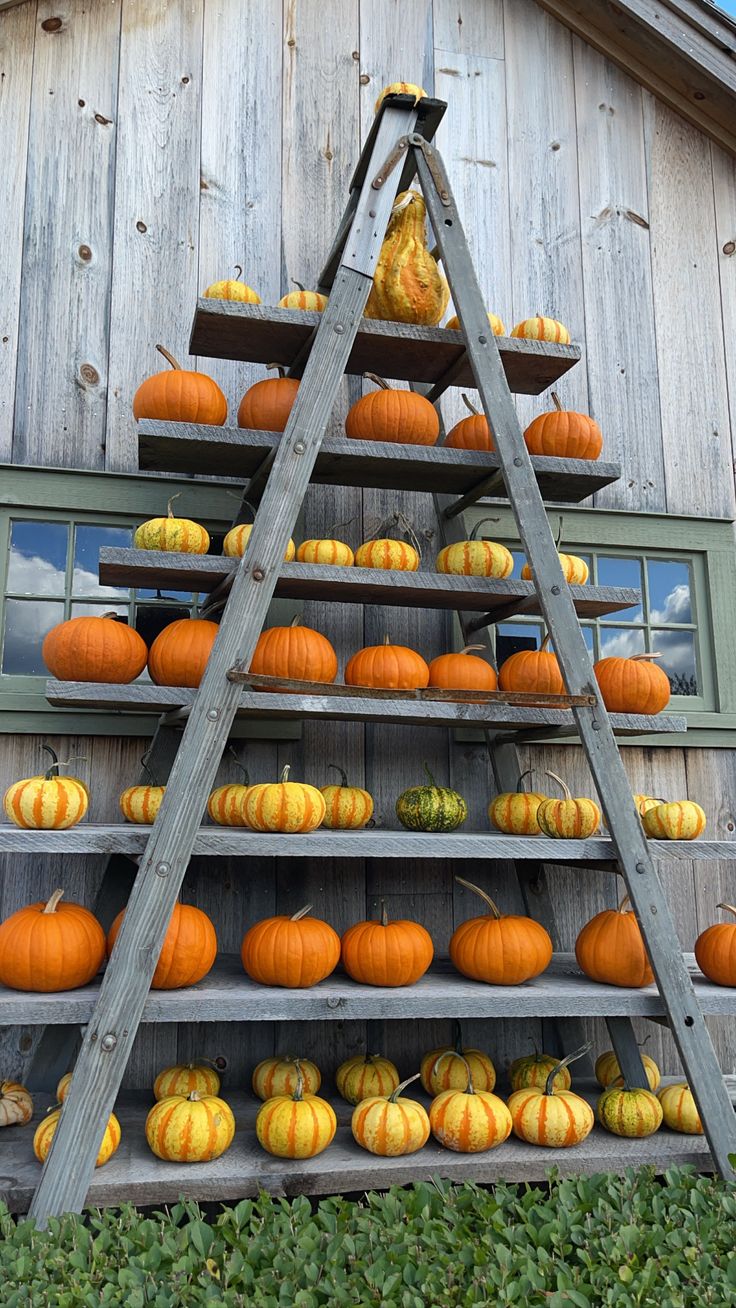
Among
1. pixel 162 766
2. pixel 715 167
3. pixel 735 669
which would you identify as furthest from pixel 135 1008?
pixel 715 167

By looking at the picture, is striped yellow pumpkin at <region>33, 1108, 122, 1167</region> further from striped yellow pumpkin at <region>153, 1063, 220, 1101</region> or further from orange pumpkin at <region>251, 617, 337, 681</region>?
orange pumpkin at <region>251, 617, 337, 681</region>

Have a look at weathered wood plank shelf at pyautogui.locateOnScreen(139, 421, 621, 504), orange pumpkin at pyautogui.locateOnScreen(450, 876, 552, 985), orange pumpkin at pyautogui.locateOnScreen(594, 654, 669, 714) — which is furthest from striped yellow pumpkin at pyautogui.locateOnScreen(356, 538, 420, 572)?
orange pumpkin at pyautogui.locateOnScreen(450, 876, 552, 985)

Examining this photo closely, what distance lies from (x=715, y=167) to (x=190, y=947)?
399cm

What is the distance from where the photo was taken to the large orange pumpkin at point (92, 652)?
289 centimetres

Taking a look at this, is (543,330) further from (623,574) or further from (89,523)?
(89,523)

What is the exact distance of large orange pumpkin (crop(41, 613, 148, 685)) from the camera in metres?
2.89

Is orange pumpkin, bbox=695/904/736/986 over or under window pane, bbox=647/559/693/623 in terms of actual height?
under

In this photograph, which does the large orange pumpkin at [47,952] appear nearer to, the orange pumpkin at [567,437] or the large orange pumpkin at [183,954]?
the large orange pumpkin at [183,954]

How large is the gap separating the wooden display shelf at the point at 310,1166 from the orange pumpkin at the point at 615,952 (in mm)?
438

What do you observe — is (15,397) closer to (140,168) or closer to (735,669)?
(140,168)

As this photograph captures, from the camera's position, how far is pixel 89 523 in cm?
352

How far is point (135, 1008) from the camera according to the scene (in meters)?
2.38

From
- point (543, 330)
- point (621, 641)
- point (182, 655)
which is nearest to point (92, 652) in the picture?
point (182, 655)

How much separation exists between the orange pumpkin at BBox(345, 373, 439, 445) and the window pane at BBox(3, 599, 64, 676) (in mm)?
1202
